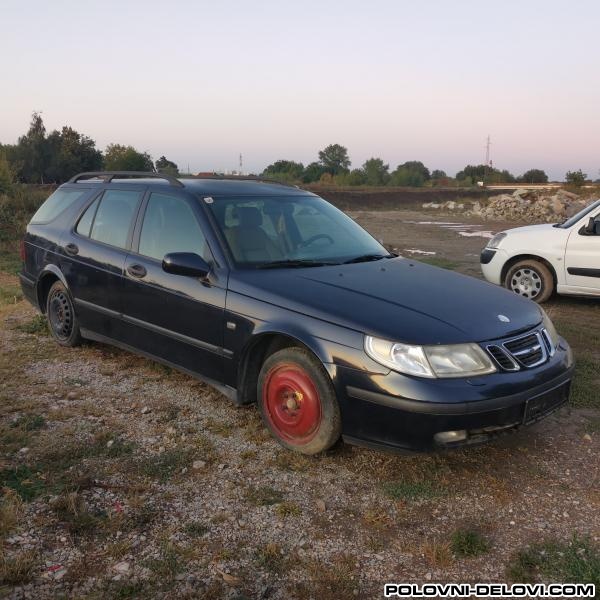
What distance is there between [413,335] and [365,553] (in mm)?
1124

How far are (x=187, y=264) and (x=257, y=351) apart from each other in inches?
29.2

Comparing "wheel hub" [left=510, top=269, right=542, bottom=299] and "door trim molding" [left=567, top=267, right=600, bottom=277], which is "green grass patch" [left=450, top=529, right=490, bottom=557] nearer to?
"door trim molding" [left=567, top=267, right=600, bottom=277]

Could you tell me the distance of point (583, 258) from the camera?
7637mm

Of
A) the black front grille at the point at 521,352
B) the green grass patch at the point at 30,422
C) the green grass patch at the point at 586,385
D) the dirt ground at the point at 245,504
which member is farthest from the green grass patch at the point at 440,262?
the green grass patch at the point at 30,422

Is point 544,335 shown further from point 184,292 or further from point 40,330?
point 40,330

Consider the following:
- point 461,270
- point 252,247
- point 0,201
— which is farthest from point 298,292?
point 0,201

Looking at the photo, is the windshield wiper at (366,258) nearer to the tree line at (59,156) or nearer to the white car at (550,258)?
the white car at (550,258)

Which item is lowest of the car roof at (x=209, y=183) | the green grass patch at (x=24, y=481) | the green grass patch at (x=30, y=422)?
the green grass patch at (x=24, y=481)

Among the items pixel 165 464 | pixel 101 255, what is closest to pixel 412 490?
pixel 165 464

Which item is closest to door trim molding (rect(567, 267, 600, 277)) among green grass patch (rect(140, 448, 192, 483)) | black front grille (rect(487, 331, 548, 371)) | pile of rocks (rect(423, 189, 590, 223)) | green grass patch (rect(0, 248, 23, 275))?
black front grille (rect(487, 331, 548, 371))

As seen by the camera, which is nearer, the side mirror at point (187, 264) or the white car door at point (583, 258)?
the side mirror at point (187, 264)

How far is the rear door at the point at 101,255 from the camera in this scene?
4836 millimetres

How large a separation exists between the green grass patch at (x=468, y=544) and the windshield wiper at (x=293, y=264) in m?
1.99

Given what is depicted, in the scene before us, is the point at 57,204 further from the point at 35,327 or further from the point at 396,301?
the point at 396,301
